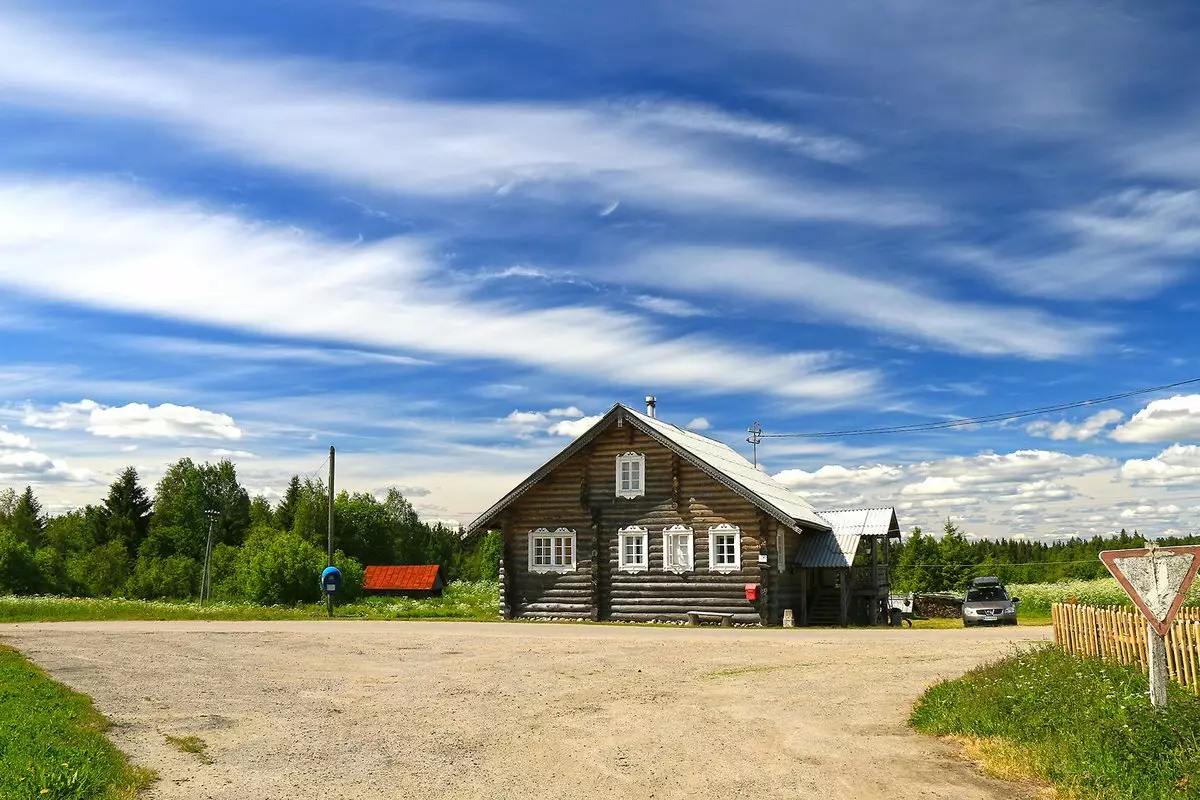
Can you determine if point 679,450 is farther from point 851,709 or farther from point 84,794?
point 84,794

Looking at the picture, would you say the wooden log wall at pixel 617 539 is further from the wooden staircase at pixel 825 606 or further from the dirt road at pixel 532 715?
the dirt road at pixel 532 715

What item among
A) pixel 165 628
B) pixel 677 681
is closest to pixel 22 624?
pixel 165 628

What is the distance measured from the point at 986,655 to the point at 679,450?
54.0ft

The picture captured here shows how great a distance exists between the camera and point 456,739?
12.4 m

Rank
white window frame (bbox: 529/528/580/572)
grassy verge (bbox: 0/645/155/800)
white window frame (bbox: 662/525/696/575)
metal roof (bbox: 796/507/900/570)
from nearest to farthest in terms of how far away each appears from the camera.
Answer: grassy verge (bbox: 0/645/155/800) < white window frame (bbox: 662/525/696/575) < white window frame (bbox: 529/528/580/572) < metal roof (bbox: 796/507/900/570)

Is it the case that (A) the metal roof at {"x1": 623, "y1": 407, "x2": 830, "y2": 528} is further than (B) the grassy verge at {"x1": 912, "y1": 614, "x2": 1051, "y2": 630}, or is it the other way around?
(A) the metal roof at {"x1": 623, "y1": 407, "x2": 830, "y2": 528}

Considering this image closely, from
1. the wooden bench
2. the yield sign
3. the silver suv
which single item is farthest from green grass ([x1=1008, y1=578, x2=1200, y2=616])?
the yield sign

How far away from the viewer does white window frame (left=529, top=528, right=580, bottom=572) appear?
38.9m

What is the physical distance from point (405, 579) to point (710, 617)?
2306 inches

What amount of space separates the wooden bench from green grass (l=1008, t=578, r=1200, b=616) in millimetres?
11517

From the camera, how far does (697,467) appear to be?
37.2m

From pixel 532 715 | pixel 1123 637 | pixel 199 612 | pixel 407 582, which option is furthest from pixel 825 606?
pixel 407 582

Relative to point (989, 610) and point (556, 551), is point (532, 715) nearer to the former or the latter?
point (556, 551)

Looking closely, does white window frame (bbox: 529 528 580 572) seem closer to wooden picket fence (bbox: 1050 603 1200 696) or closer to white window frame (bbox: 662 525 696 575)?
white window frame (bbox: 662 525 696 575)
